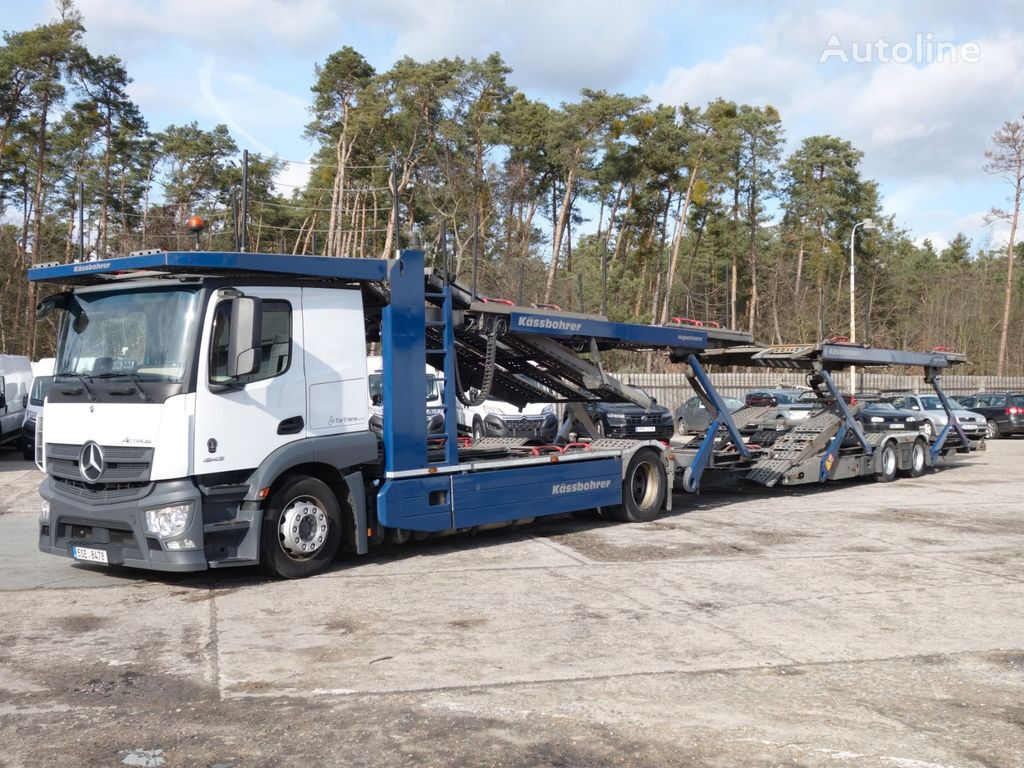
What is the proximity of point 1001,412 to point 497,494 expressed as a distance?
27.6 m

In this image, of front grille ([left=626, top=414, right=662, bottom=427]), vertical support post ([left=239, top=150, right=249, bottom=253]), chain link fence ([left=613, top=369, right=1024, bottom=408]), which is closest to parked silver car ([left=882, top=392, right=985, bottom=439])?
chain link fence ([left=613, top=369, right=1024, bottom=408])

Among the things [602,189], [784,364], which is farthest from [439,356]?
[602,189]

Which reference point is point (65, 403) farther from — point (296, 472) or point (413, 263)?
point (413, 263)

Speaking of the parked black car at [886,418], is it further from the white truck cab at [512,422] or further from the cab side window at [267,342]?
the cab side window at [267,342]

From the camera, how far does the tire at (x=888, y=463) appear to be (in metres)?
17.6

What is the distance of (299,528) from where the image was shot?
8695mm

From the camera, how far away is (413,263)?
980cm

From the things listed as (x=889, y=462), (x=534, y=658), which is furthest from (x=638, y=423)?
(x=534, y=658)

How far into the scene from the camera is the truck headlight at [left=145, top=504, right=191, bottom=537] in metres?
7.96

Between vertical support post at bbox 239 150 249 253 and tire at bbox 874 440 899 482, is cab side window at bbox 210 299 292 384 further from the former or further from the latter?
tire at bbox 874 440 899 482

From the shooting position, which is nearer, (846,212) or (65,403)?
(65,403)

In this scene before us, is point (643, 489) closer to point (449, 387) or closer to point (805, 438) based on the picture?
point (449, 387)

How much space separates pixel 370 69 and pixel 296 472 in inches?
1351

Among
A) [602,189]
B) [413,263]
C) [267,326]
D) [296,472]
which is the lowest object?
[296,472]
